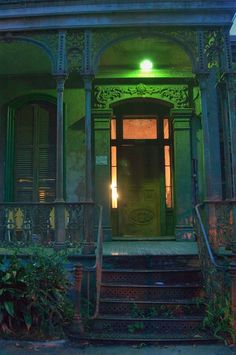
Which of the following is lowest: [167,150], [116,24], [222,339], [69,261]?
[222,339]

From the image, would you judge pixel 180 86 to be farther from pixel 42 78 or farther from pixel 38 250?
pixel 38 250

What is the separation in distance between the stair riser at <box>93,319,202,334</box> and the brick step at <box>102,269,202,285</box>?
3.11 ft

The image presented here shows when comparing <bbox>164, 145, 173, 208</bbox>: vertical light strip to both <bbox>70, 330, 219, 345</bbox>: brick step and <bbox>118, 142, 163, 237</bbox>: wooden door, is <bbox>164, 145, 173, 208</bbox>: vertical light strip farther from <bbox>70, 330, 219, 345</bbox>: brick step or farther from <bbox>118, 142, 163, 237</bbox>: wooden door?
<bbox>70, 330, 219, 345</bbox>: brick step

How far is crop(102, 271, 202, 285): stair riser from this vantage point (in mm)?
6223

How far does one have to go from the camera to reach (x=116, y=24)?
7320 millimetres

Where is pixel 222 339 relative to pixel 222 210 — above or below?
below

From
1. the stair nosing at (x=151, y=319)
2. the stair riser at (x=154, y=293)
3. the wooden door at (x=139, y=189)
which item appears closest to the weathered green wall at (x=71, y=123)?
Answer: the wooden door at (x=139, y=189)

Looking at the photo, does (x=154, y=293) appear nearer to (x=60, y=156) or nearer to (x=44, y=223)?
(x=44, y=223)

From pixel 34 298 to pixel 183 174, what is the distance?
489cm

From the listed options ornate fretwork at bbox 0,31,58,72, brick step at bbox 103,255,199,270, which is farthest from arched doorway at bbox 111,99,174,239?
brick step at bbox 103,255,199,270

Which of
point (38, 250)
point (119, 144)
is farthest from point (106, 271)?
point (119, 144)

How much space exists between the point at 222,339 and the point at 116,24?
5.61 meters

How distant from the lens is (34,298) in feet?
17.1

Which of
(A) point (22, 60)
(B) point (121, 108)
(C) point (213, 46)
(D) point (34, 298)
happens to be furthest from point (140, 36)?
(D) point (34, 298)
